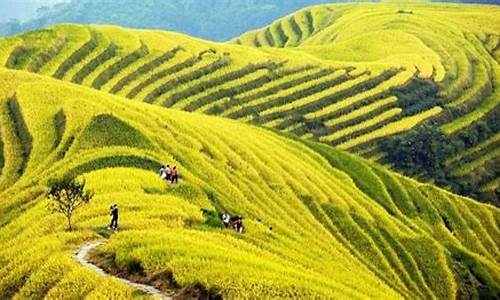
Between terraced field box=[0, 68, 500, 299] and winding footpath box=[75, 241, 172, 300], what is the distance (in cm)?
94

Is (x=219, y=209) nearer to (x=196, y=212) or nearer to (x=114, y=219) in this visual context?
(x=196, y=212)

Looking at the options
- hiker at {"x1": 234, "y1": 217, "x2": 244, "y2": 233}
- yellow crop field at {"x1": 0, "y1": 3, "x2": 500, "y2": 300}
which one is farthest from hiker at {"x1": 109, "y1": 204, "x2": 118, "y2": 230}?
hiker at {"x1": 234, "y1": 217, "x2": 244, "y2": 233}

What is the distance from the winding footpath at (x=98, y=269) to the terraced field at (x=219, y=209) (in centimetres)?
94

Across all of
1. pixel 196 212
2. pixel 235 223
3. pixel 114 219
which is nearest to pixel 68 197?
pixel 114 219

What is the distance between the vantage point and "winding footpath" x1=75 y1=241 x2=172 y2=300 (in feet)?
133

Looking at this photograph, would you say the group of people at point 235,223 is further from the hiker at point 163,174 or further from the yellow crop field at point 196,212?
the hiker at point 163,174

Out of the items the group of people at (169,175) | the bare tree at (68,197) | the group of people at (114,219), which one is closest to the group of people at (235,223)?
the group of people at (169,175)

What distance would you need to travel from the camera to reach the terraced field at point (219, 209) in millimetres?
45250

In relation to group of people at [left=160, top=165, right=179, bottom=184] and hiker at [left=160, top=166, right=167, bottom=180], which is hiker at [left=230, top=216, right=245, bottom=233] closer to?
group of people at [left=160, top=165, right=179, bottom=184]

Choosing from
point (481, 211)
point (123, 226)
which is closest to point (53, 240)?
point (123, 226)

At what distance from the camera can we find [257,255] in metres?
55.4

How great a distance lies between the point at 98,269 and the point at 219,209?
113ft

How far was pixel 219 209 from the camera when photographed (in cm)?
7850

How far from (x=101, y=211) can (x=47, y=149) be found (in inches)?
1422
